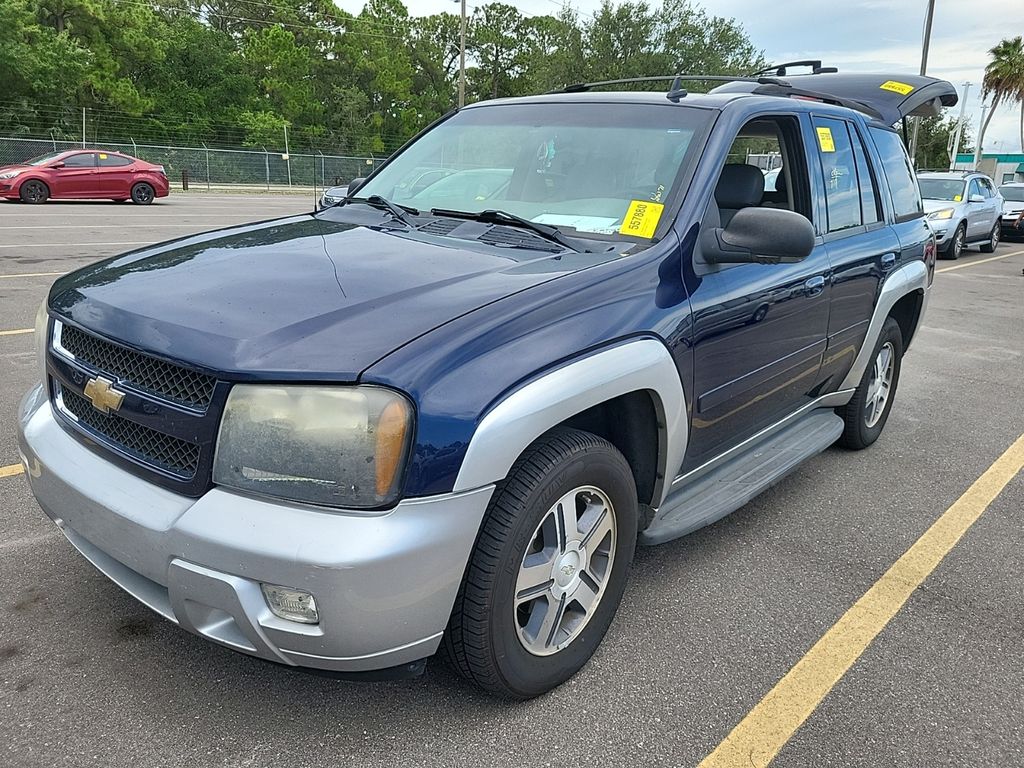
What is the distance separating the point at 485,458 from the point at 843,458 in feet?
10.9

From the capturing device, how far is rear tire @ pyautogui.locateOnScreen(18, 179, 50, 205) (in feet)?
60.7

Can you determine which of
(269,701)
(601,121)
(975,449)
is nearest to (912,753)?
(269,701)

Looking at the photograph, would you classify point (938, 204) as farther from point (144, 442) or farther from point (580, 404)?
point (144, 442)

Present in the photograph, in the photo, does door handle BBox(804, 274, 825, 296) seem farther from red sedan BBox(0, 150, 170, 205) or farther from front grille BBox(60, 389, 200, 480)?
red sedan BBox(0, 150, 170, 205)

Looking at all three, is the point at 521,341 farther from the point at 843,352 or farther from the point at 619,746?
the point at 843,352

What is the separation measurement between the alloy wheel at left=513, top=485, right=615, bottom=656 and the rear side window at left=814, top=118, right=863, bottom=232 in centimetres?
205

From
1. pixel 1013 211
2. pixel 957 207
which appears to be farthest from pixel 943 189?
pixel 1013 211

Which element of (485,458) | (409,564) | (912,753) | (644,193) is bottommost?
(912,753)

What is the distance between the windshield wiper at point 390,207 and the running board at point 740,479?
4.76ft

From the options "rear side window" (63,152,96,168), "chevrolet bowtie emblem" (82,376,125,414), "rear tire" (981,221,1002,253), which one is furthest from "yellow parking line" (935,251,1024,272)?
"rear side window" (63,152,96,168)

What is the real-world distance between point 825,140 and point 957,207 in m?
14.1

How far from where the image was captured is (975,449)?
16.2 ft

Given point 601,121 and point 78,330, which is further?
point 601,121

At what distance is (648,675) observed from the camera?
2.58 meters
